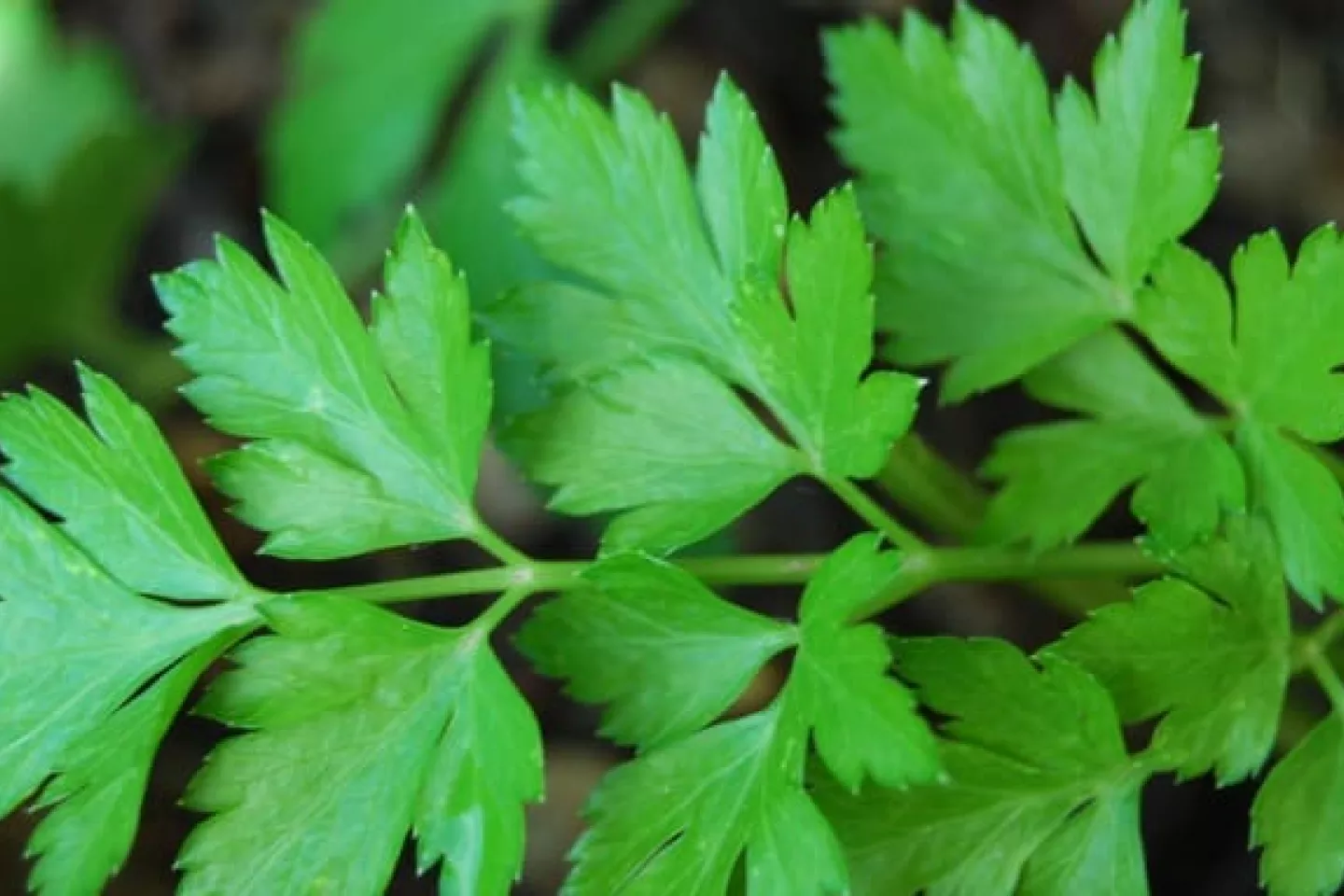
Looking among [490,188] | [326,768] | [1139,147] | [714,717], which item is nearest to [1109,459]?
[1139,147]

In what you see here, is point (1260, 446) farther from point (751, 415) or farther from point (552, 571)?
point (552, 571)

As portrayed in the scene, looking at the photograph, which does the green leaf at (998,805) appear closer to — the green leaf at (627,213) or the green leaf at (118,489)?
the green leaf at (627,213)

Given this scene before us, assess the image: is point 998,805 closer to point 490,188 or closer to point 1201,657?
point 1201,657

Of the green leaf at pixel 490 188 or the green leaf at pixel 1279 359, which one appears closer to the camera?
the green leaf at pixel 1279 359

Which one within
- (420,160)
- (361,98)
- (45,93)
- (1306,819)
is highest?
(45,93)

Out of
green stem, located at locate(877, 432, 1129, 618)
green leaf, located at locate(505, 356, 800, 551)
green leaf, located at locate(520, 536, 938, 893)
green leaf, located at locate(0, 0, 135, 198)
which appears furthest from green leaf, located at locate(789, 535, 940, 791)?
green leaf, located at locate(0, 0, 135, 198)

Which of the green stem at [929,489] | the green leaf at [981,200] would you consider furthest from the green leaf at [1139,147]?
the green stem at [929,489]
